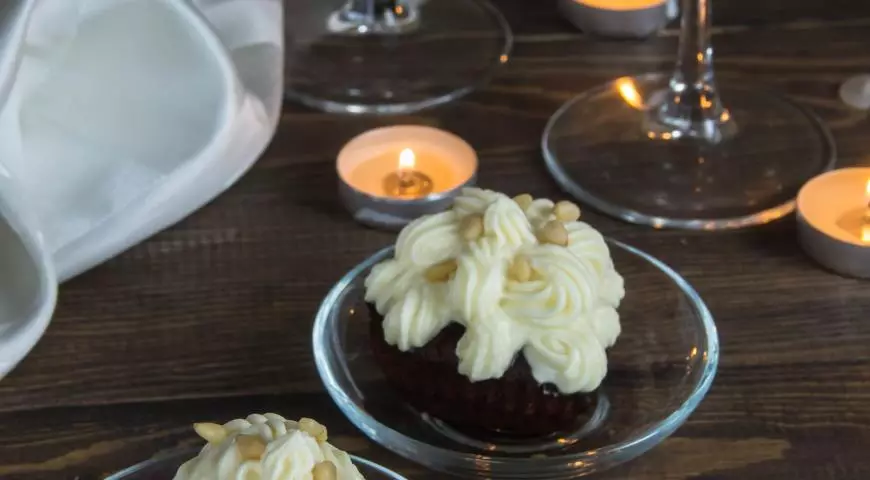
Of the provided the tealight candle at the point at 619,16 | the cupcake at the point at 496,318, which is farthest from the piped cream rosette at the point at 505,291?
the tealight candle at the point at 619,16

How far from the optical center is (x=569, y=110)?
88cm

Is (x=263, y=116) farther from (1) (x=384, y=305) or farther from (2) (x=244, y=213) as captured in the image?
(1) (x=384, y=305)

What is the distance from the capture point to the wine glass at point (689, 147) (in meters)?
0.77

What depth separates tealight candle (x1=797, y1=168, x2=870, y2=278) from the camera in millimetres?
697

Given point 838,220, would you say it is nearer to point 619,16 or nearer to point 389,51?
point 619,16

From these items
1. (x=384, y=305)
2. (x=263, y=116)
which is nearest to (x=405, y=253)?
(x=384, y=305)

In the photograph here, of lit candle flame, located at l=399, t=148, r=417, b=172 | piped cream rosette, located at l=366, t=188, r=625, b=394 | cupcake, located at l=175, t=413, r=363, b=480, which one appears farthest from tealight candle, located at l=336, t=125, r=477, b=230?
cupcake, located at l=175, t=413, r=363, b=480

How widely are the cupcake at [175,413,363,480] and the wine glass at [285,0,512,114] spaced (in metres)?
0.43

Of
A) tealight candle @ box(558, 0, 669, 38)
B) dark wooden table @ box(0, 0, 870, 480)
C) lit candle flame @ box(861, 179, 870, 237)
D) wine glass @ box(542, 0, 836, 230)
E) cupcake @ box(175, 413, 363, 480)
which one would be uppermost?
cupcake @ box(175, 413, 363, 480)

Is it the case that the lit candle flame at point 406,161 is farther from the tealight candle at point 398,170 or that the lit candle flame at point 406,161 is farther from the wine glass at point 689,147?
the wine glass at point 689,147

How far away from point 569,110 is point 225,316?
345mm

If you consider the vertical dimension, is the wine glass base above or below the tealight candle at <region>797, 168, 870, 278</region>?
below

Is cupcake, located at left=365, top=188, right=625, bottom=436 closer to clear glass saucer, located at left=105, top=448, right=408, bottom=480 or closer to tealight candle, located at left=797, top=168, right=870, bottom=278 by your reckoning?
clear glass saucer, located at left=105, top=448, right=408, bottom=480

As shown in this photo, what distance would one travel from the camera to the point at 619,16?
3.08 feet
